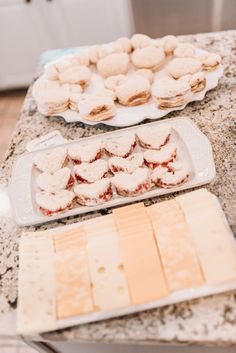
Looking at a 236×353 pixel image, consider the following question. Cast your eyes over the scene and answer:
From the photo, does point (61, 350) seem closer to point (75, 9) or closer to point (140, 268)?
point (140, 268)

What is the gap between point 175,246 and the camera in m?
0.69

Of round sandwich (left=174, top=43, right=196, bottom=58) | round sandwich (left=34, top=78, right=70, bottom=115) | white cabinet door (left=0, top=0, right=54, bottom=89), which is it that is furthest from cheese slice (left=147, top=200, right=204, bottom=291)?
white cabinet door (left=0, top=0, right=54, bottom=89)

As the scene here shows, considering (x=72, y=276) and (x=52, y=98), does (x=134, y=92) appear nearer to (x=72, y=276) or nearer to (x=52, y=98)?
(x=52, y=98)

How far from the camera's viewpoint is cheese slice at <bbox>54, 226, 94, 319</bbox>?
0.65 metres

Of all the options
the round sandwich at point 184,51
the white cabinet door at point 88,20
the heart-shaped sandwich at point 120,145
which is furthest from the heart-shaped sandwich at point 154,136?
the white cabinet door at point 88,20

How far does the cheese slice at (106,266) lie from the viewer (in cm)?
65

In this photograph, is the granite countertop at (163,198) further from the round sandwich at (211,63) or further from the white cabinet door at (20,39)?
the white cabinet door at (20,39)

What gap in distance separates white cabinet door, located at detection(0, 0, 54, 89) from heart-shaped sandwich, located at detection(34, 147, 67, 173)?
4.63 feet

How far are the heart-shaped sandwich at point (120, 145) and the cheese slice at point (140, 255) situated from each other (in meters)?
0.20

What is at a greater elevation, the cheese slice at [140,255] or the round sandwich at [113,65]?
the round sandwich at [113,65]

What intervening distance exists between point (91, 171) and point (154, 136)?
19 cm

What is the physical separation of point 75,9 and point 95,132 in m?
1.24

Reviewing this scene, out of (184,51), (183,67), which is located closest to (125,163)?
(183,67)

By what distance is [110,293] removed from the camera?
0.65 meters
